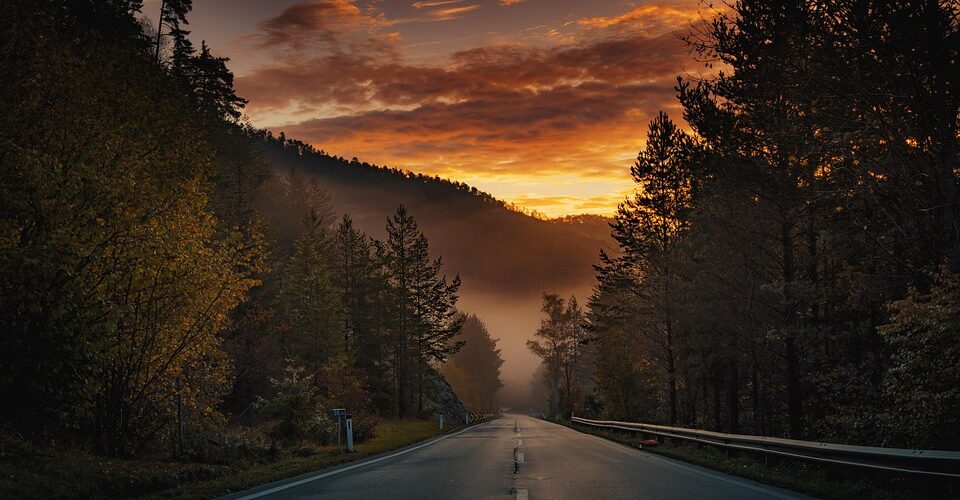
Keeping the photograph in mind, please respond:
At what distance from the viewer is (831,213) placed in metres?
18.2

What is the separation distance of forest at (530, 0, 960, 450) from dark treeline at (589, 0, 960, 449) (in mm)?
48

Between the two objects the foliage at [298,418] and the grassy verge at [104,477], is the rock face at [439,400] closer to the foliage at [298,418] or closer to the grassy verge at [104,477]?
the foliage at [298,418]

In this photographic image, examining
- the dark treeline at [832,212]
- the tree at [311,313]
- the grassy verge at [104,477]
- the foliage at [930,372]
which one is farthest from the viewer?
the tree at [311,313]

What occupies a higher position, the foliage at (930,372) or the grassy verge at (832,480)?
the foliage at (930,372)

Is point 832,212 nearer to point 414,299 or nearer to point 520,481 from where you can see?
point 520,481

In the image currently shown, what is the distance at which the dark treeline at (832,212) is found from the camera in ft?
42.0

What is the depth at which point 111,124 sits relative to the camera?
1216cm

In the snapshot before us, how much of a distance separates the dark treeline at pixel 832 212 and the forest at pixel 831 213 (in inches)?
1.9

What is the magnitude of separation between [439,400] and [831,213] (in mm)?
57190

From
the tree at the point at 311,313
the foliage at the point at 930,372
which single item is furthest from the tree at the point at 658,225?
the tree at the point at 311,313

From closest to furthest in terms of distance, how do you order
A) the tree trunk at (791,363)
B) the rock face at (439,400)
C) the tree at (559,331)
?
the tree trunk at (791,363) < the rock face at (439,400) < the tree at (559,331)

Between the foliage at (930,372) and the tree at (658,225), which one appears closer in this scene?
the foliage at (930,372)

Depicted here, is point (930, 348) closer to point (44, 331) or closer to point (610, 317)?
point (44, 331)

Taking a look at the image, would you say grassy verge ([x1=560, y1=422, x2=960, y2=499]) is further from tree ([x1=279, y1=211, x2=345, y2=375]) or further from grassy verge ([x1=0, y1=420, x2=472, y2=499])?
tree ([x1=279, y1=211, x2=345, y2=375])
